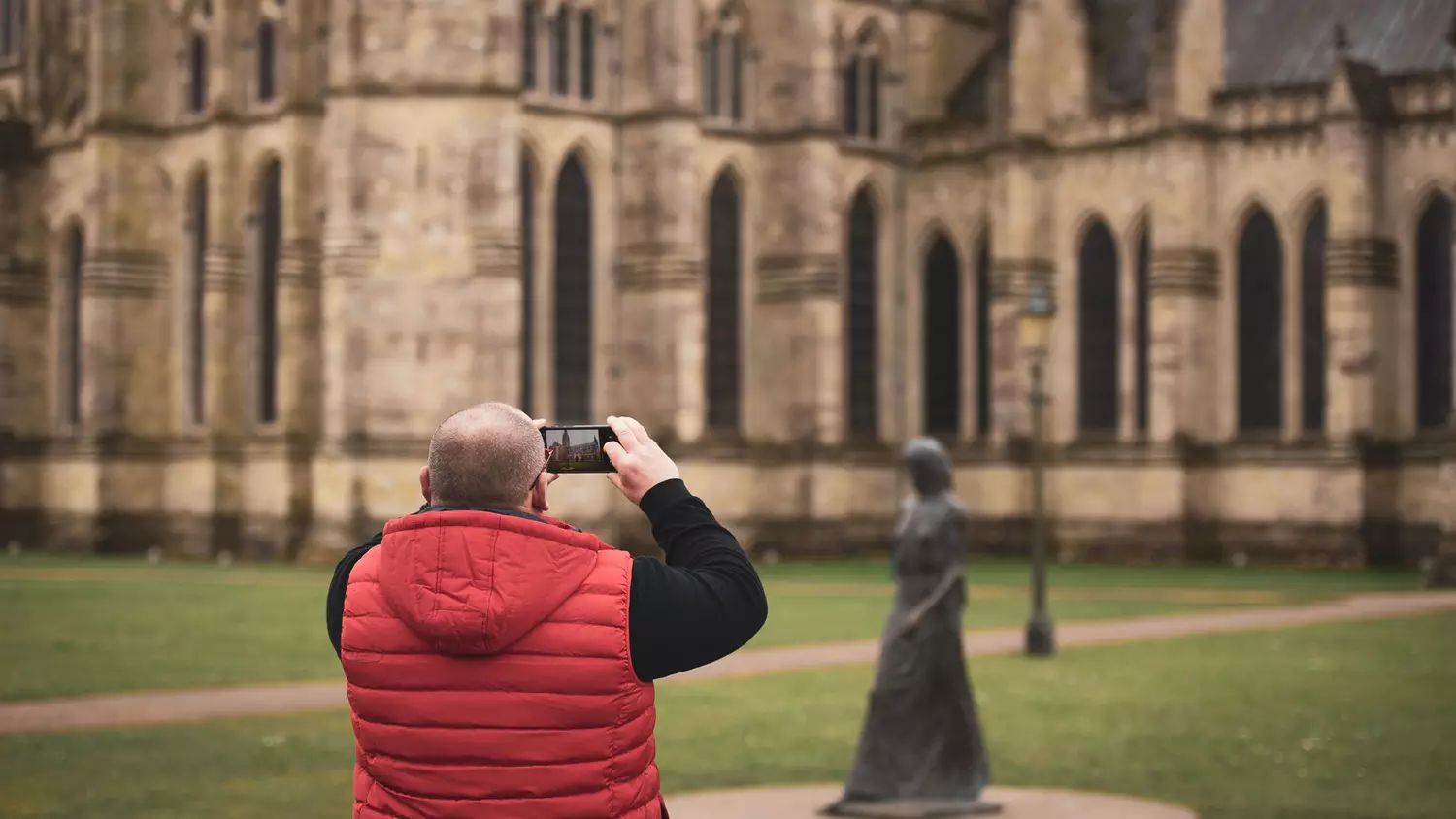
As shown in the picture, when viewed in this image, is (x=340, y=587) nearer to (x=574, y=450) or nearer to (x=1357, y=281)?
(x=574, y=450)

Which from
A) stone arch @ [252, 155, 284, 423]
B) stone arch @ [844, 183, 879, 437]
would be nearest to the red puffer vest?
stone arch @ [252, 155, 284, 423]

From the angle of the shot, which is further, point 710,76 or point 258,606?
point 710,76

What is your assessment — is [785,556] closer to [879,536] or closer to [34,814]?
[879,536]

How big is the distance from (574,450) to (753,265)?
125 feet

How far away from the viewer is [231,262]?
136ft

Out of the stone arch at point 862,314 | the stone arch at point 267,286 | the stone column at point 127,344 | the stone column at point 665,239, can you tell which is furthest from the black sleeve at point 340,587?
the stone arch at point 862,314

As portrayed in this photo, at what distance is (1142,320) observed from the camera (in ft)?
136

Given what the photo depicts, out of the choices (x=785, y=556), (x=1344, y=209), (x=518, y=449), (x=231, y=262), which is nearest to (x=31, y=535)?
(x=231, y=262)

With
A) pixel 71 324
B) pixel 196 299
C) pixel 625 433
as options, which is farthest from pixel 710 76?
pixel 625 433

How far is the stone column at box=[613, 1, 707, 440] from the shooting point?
129 ft

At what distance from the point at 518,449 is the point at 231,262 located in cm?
3874

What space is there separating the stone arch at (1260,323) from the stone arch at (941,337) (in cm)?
696

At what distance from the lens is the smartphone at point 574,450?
14.5 feet

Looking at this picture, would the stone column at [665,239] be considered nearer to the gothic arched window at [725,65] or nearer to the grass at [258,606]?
the gothic arched window at [725,65]
